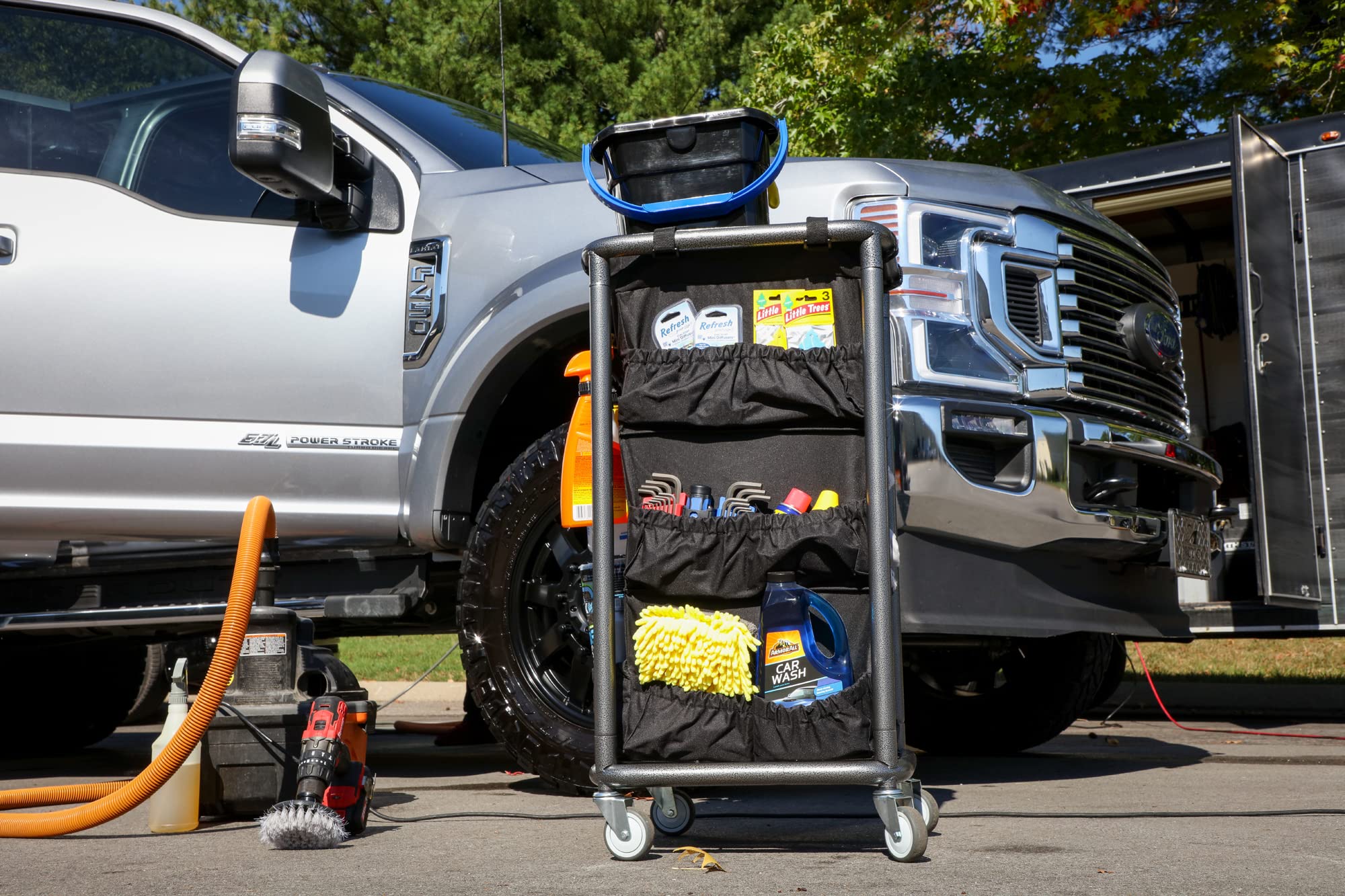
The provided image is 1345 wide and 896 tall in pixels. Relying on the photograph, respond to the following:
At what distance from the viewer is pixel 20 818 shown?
348 cm

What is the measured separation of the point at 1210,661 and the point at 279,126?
29.4ft

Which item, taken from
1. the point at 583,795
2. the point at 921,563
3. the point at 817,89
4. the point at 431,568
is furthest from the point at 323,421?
the point at 817,89

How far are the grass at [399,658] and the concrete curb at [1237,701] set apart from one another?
4657mm

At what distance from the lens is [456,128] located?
5016mm

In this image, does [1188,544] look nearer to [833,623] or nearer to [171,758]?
[833,623]

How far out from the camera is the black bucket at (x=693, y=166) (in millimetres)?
3273

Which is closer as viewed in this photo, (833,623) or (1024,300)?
(833,623)

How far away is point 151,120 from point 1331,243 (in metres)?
5.29

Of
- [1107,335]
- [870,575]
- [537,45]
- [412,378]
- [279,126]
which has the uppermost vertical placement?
[537,45]

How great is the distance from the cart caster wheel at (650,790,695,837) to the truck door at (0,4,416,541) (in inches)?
57.7

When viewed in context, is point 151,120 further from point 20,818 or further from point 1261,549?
point 1261,549

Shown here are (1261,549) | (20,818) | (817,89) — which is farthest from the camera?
(817,89)

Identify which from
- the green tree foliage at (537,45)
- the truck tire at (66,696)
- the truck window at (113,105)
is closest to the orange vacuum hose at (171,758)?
the truck window at (113,105)

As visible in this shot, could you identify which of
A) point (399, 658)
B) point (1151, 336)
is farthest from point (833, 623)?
point (399, 658)
